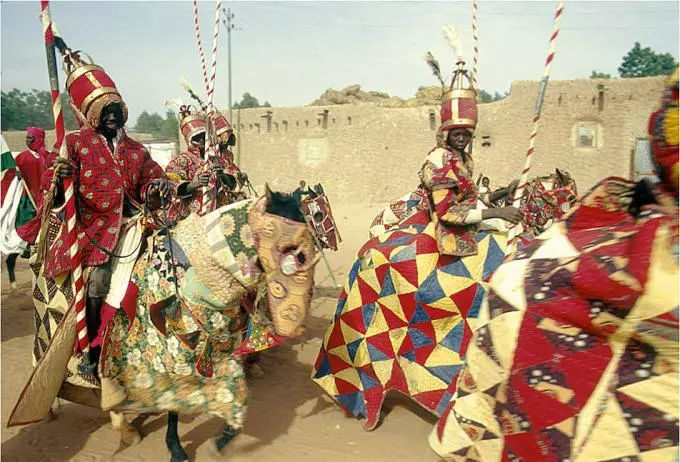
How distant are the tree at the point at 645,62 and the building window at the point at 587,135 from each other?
84.5 ft

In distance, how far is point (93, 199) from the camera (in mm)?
3508

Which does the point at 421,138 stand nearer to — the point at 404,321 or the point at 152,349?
the point at 404,321

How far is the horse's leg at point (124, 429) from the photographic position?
3795 millimetres

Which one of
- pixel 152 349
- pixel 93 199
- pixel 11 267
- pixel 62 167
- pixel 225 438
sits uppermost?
pixel 62 167

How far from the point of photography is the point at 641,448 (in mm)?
1607

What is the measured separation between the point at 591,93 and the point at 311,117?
10412mm

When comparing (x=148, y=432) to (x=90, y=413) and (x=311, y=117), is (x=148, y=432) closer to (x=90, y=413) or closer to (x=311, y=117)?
(x=90, y=413)

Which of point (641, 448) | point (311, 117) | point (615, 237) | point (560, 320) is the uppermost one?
point (311, 117)

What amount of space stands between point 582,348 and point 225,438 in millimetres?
2636

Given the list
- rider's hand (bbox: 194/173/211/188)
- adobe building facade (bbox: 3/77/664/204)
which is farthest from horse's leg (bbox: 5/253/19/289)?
adobe building facade (bbox: 3/77/664/204)

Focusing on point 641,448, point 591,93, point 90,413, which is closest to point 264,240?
point 641,448

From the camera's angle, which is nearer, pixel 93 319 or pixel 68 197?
pixel 68 197

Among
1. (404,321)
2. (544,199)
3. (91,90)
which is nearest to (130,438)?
(404,321)

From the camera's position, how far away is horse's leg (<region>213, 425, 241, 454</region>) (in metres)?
3.45
